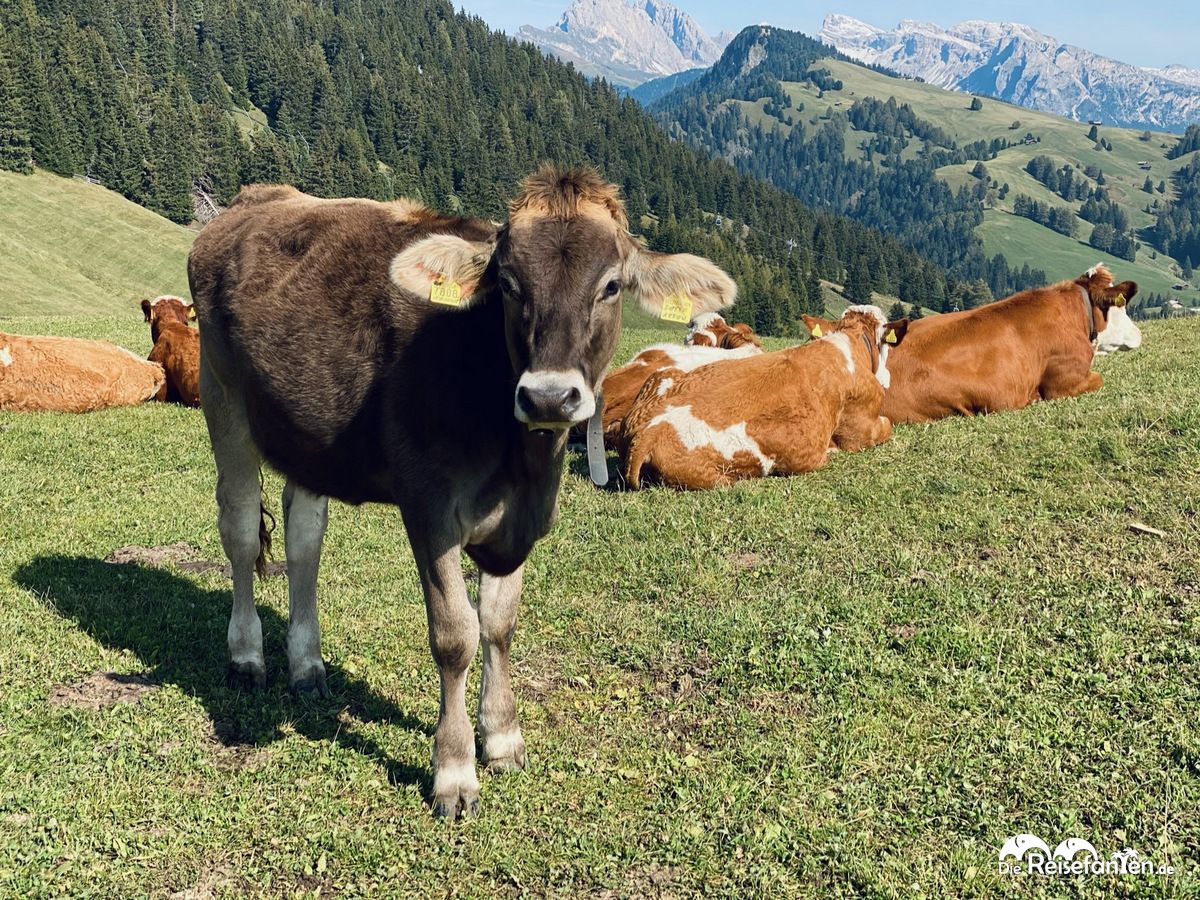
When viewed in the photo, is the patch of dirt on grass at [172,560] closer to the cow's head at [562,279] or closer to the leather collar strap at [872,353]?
the cow's head at [562,279]

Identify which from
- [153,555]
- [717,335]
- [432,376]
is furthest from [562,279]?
[717,335]

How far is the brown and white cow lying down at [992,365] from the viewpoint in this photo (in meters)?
13.9

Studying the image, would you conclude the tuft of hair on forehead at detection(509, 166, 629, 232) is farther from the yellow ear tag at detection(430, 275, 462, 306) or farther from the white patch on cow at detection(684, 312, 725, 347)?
the white patch on cow at detection(684, 312, 725, 347)

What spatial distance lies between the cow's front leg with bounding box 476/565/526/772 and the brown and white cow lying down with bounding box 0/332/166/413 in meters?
13.1

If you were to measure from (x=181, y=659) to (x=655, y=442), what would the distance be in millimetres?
6188

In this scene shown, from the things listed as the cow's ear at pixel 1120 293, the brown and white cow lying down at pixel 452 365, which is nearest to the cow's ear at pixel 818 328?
the cow's ear at pixel 1120 293

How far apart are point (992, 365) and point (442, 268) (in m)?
11.1

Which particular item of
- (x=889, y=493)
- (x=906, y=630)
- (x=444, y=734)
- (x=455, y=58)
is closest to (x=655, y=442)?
(x=889, y=493)

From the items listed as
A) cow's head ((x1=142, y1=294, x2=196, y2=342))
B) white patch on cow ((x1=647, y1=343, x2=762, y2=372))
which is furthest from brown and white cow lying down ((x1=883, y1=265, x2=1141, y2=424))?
cow's head ((x1=142, y1=294, x2=196, y2=342))

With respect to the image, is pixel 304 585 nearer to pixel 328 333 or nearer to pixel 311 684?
pixel 311 684

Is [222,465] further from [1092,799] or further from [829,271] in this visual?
[829,271]

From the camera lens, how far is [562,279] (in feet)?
15.8

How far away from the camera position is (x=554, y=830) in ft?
17.2

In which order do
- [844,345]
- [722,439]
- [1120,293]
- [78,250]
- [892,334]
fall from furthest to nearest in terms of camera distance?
[78,250]
[1120,293]
[892,334]
[844,345]
[722,439]
